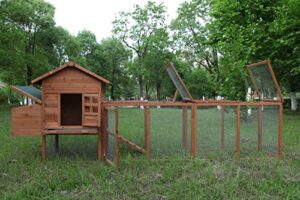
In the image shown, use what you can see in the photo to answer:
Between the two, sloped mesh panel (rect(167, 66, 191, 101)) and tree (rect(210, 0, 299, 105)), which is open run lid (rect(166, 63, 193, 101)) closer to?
sloped mesh panel (rect(167, 66, 191, 101))

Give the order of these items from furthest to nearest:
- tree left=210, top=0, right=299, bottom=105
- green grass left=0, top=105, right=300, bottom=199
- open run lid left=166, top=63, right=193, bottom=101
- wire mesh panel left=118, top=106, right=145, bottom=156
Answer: tree left=210, top=0, right=299, bottom=105 < wire mesh panel left=118, top=106, right=145, bottom=156 < open run lid left=166, top=63, right=193, bottom=101 < green grass left=0, top=105, right=300, bottom=199

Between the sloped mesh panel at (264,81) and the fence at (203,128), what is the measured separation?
423 millimetres

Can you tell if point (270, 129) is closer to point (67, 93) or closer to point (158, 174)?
point (158, 174)

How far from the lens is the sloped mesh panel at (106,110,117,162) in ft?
26.2

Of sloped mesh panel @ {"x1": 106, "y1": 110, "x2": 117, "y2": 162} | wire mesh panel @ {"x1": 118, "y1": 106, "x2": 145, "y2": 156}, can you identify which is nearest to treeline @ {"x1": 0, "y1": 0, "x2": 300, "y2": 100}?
wire mesh panel @ {"x1": 118, "y1": 106, "x2": 145, "y2": 156}

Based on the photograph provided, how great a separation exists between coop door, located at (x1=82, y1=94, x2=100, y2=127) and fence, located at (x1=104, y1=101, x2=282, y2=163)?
26cm

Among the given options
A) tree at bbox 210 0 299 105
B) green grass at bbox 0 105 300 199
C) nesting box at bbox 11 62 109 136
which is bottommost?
green grass at bbox 0 105 300 199

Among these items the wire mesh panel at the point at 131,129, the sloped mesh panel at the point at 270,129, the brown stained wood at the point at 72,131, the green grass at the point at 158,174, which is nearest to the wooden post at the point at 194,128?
the green grass at the point at 158,174

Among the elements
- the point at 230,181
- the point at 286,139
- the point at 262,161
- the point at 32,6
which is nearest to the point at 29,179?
the point at 230,181

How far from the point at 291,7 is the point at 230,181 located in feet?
50.0

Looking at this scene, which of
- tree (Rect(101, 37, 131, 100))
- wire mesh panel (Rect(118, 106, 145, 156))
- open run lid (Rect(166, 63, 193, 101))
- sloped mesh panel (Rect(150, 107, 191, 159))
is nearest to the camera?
open run lid (Rect(166, 63, 193, 101))

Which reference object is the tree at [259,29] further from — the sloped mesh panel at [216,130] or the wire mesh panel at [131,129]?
the sloped mesh panel at [216,130]

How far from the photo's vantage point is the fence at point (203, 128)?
8.34 m

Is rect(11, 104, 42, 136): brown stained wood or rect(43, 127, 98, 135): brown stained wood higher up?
rect(11, 104, 42, 136): brown stained wood
